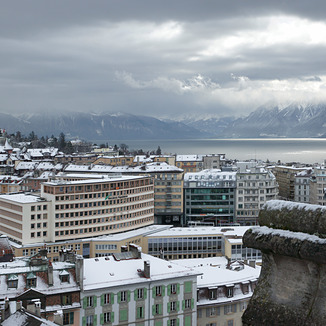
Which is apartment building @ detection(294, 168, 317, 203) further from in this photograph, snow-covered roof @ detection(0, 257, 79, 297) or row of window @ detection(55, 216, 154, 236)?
snow-covered roof @ detection(0, 257, 79, 297)

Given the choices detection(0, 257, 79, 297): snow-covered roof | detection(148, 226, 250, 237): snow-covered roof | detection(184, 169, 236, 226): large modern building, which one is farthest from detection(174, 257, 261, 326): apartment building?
detection(184, 169, 236, 226): large modern building

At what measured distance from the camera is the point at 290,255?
5.30 metres

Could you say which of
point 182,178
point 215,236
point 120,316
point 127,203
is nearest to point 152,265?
point 120,316

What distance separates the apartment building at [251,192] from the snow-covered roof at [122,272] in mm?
61868

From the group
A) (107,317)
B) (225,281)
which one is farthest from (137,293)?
(225,281)

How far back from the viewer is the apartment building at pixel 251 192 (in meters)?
104

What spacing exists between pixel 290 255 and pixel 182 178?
328ft

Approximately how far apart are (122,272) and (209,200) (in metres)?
64.2

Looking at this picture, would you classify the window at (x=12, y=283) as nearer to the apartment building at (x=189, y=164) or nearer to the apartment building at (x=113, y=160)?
the apartment building at (x=113, y=160)

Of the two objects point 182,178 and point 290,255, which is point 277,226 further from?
point 182,178

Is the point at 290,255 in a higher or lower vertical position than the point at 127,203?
higher

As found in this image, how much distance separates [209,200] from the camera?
102688 mm

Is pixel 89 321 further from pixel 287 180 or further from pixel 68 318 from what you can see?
pixel 287 180

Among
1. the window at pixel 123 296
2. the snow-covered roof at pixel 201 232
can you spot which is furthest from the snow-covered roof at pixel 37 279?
the snow-covered roof at pixel 201 232
